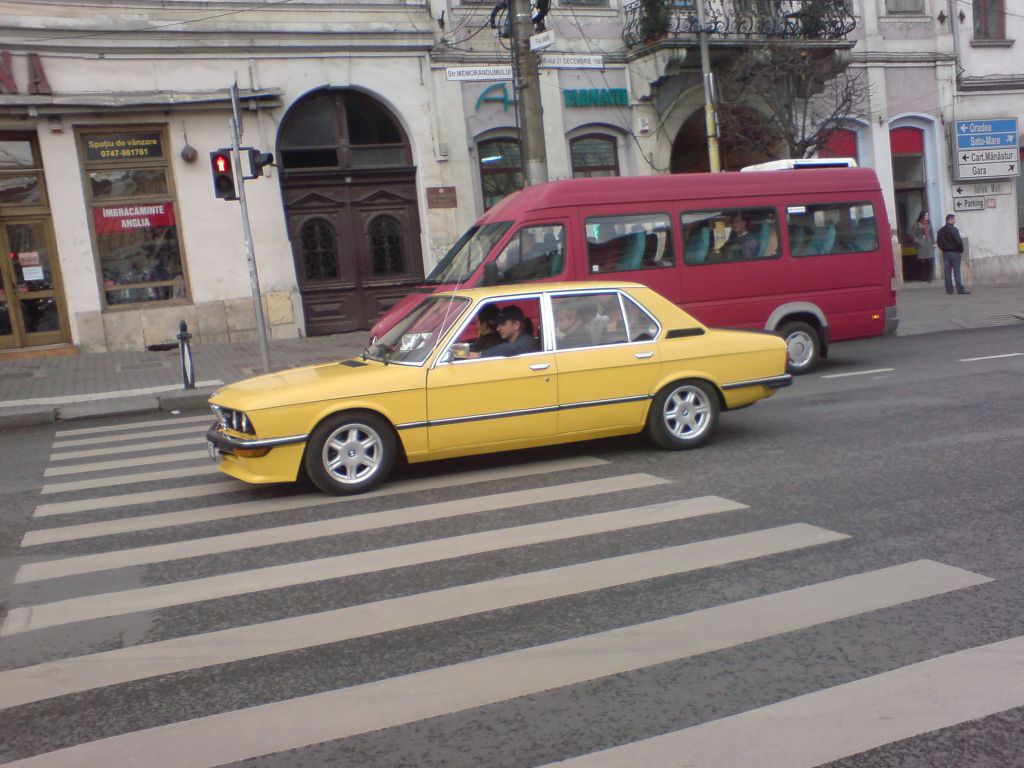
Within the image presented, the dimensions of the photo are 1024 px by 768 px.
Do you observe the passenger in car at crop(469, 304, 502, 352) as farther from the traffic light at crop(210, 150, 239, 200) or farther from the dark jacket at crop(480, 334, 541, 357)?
the traffic light at crop(210, 150, 239, 200)

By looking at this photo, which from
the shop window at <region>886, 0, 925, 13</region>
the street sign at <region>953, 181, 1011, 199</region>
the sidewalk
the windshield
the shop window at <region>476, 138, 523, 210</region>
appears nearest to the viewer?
the windshield

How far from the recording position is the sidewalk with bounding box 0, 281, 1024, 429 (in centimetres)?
1361

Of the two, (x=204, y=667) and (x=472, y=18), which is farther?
(x=472, y=18)

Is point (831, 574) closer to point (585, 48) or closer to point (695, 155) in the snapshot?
point (585, 48)

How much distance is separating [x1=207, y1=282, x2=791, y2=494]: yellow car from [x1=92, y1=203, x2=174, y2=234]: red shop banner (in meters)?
12.1

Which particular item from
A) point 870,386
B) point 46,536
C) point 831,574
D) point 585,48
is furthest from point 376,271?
point 831,574

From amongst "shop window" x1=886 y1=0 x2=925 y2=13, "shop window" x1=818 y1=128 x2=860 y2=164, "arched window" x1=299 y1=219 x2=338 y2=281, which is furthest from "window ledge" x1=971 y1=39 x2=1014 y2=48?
"arched window" x1=299 y1=219 x2=338 y2=281

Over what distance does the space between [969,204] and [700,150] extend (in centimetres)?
797

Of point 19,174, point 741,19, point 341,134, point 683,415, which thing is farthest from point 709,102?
point 683,415

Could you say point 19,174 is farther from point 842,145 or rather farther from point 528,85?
point 842,145

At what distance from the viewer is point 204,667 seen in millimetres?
4281

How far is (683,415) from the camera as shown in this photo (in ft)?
27.4

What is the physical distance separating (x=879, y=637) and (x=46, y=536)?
5.28 meters

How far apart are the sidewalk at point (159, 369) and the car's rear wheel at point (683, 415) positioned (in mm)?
7695
